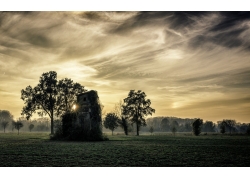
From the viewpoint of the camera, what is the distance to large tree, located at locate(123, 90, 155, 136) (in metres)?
37.2

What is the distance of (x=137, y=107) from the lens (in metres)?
37.7

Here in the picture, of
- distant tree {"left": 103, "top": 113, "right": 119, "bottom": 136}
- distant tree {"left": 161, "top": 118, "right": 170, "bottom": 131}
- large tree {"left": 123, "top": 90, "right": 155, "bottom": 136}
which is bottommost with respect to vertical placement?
distant tree {"left": 161, "top": 118, "right": 170, "bottom": 131}

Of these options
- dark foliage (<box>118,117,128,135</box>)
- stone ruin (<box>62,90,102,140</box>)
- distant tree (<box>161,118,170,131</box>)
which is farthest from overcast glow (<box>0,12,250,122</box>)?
distant tree (<box>161,118,170,131</box>)

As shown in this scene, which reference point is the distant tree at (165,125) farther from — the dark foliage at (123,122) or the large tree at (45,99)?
the large tree at (45,99)

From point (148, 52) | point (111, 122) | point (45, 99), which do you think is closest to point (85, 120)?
point (148, 52)

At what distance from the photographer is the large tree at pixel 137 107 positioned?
37219 mm

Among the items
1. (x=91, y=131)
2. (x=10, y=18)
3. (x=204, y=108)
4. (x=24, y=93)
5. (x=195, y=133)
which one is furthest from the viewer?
(x=195, y=133)

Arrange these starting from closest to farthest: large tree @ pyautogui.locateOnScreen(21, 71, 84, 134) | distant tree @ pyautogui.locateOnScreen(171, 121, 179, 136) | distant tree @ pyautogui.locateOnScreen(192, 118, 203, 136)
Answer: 1. large tree @ pyautogui.locateOnScreen(21, 71, 84, 134)
2. distant tree @ pyautogui.locateOnScreen(192, 118, 203, 136)
3. distant tree @ pyautogui.locateOnScreen(171, 121, 179, 136)

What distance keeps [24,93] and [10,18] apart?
22.1 metres

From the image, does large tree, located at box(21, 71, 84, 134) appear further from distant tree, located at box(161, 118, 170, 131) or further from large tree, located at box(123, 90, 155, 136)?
distant tree, located at box(161, 118, 170, 131)

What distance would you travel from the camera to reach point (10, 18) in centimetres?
1209

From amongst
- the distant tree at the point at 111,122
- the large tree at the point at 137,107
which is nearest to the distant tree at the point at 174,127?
the large tree at the point at 137,107
